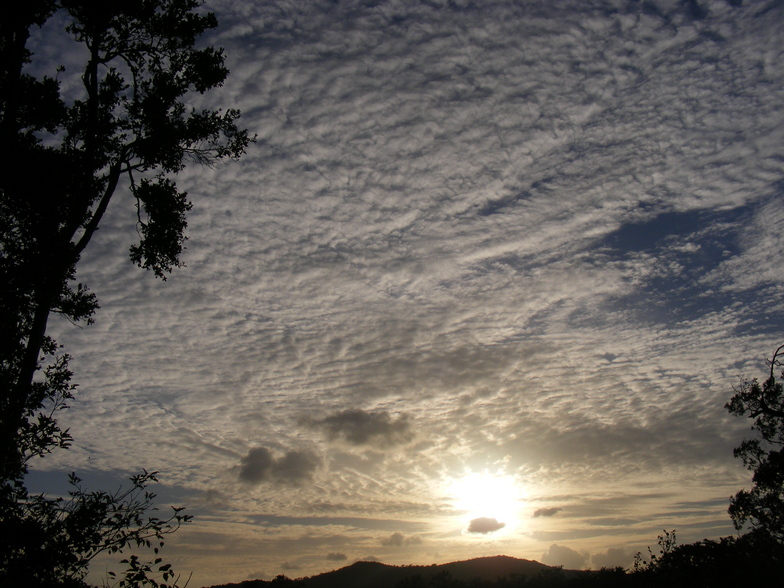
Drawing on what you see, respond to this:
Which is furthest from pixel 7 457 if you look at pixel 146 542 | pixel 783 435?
pixel 783 435

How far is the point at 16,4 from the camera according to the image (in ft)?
41.3

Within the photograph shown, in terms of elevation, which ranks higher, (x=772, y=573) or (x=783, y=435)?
(x=783, y=435)

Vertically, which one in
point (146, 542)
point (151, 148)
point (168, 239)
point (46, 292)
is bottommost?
point (146, 542)

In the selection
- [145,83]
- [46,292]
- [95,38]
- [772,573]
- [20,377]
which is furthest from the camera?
[772,573]

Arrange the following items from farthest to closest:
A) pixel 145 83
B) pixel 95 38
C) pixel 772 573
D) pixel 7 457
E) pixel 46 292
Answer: pixel 772 573
pixel 145 83
pixel 95 38
pixel 46 292
pixel 7 457

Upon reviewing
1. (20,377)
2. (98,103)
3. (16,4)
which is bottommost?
(20,377)

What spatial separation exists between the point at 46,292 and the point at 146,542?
22.1 ft

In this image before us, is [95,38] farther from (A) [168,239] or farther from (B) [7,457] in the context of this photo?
(B) [7,457]

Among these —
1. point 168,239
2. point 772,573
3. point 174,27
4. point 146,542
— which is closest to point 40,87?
point 174,27

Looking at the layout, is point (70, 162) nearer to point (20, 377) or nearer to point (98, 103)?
point (98, 103)

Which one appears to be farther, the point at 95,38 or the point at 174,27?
the point at 174,27

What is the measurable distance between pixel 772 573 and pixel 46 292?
111 ft

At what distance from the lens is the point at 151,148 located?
14.3m

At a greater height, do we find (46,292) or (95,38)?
(95,38)
